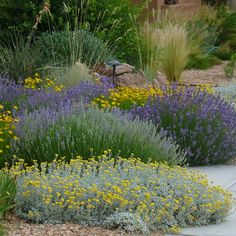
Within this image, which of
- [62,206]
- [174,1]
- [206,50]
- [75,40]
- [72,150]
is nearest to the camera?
[62,206]

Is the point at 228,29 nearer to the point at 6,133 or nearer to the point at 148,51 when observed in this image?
the point at 148,51

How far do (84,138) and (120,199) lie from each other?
65.3 inches

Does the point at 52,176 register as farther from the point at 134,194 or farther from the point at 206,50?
the point at 206,50

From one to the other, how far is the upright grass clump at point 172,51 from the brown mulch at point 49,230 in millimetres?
10148

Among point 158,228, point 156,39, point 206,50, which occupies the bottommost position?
point 206,50

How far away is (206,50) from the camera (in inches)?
834

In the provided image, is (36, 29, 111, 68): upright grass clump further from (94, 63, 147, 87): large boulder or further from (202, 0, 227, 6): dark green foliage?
(202, 0, 227, 6): dark green foliage

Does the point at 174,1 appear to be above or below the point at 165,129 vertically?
below

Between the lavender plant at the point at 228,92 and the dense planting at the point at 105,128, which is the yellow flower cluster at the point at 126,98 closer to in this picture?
the dense planting at the point at 105,128

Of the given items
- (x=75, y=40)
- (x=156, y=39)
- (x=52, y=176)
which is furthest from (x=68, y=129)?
(x=156, y=39)

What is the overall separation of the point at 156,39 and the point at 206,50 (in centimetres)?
466

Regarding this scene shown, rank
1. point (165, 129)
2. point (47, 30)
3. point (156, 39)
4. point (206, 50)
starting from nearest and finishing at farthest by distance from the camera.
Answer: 1. point (165, 129)
2. point (47, 30)
3. point (156, 39)
4. point (206, 50)

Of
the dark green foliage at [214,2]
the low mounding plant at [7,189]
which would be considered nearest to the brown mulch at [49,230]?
the low mounding plant at [7,189]

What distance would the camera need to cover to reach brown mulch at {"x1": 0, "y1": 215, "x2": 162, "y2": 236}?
639 cm
